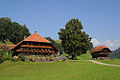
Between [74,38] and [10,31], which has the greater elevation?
[10,31]

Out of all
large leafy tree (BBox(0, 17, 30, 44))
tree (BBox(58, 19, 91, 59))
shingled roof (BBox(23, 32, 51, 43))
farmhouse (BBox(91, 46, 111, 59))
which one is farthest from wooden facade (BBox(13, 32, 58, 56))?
large leafy tree (BBox(0, 17, 30, 44))

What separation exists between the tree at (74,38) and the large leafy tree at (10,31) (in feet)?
157

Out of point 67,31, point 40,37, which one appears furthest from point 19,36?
point 67,31

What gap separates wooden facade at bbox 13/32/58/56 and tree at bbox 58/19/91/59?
21.6 feet

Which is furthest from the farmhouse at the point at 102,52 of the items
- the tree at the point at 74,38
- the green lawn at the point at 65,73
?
the green lawn at the point at 65,73

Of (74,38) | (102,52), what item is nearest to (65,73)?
(74,38)

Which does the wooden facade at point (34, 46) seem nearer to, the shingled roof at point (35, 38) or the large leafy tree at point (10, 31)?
the shingled roof at point (35, 38)

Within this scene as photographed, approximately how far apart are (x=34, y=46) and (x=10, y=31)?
50572 millimetres

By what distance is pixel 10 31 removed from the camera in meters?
92.9

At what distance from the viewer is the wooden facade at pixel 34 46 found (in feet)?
156

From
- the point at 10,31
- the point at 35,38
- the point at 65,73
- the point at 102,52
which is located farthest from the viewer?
the point at 10,31

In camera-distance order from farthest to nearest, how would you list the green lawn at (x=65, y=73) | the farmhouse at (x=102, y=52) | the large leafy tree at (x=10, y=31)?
1. the large leafy tree at (x=10, y=31)
2. the farmhouse at (x=102, y=52)
3. the green lawn at (x=65, y=73)

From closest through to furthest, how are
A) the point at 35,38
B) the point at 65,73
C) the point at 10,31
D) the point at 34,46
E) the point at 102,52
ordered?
the point at 65,73, the point at 34,46, the point at 35,38, the point at 102,52, the point at 10,31

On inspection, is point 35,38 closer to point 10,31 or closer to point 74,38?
point 74,38
